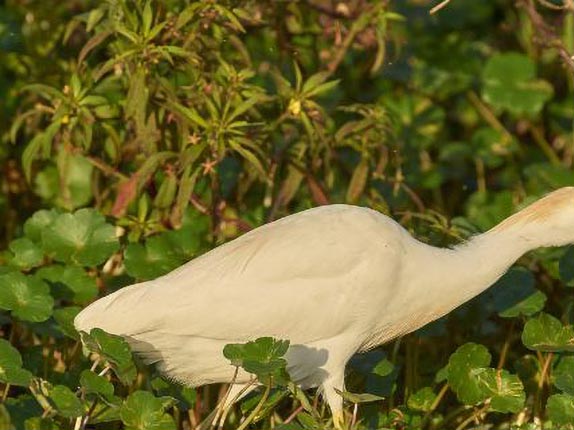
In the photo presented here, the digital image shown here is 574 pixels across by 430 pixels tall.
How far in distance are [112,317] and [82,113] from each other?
73 cm

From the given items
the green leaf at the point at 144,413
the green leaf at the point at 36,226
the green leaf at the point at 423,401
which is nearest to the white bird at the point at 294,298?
the green leaf at the point at 144,413

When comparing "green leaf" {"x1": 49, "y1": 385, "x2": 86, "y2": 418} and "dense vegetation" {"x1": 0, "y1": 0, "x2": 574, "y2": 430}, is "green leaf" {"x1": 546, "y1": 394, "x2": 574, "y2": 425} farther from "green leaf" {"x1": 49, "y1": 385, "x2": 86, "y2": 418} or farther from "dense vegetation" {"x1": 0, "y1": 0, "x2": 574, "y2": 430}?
"green leaf" {"x1": 49, "y1": 385, "x2": 86, "y2": 418}

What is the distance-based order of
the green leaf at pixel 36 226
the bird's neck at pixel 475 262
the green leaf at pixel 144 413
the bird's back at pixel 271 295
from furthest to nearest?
the green leaf at pixel 36 226 < the bird's neck at pixel 475 262 < the bird's back at pixel 271 295 < the green leaf at pixel 144 413

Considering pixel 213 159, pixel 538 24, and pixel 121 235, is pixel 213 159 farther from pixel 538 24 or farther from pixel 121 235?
pixel 538 24

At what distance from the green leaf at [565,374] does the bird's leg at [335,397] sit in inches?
22.0

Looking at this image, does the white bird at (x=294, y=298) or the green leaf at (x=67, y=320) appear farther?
the green leaf at (x=67, y=320)

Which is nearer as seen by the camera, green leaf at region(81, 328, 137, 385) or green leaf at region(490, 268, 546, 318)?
green leaf at region(81, 328, 137, 385)

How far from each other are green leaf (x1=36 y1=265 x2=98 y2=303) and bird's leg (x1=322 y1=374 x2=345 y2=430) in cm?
84

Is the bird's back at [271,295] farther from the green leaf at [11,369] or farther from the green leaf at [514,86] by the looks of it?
the green leaf at [514,86]

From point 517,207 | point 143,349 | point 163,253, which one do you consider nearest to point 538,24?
point 517,207

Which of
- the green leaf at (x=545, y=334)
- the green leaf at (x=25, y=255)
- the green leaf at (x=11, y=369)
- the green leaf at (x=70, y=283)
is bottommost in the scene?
the green leaf at (x=545, y=334)

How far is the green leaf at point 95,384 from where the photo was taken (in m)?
3.68

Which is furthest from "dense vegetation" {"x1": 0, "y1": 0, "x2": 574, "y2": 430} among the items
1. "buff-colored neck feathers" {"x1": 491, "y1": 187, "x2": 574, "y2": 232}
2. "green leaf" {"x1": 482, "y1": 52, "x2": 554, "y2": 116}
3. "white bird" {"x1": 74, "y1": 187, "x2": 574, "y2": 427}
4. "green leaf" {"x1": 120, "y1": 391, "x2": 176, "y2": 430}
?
"green leaf" {"x1": 482, "y1": 52, "x2": 554, "y2": 116}

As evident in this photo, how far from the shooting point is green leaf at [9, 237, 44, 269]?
434 cm
